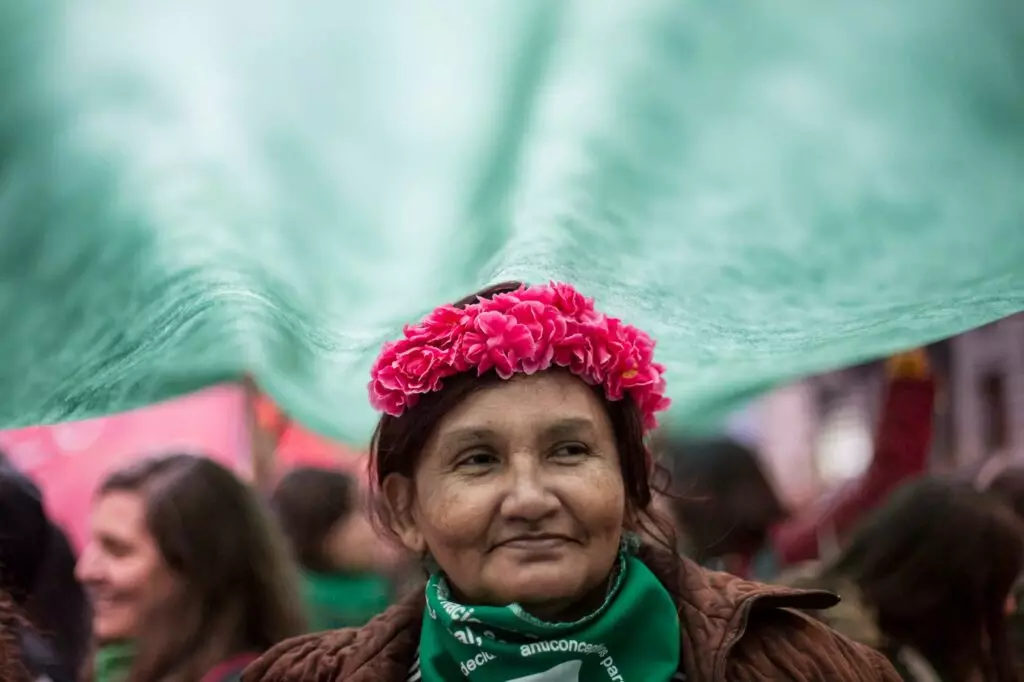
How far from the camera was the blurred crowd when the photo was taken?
2049 millimetres

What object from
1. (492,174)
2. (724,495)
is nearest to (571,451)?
(492,174)

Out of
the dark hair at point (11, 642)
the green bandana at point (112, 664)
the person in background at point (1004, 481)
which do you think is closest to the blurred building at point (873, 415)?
the person in background at point (1004, 481)

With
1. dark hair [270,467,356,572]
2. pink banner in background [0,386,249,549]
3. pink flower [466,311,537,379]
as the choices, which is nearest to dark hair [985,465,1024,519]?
pink flower [466,311,537,379]

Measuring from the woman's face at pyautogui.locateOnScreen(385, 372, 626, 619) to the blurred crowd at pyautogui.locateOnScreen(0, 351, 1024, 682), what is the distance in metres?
0.36

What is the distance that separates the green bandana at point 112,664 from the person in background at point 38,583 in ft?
0.12

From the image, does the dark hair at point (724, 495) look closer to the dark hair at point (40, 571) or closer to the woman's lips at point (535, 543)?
the woman's lips at point (535, 543)

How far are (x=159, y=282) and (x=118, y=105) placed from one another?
0.31m

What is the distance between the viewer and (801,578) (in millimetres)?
2273

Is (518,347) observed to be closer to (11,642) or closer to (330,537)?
(11,642)

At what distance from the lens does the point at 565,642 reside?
1.44 metres

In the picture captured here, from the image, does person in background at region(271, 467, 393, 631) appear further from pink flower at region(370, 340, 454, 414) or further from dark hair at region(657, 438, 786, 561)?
pink flower at region(370, 340, 454, 414)

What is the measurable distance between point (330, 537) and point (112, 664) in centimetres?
64

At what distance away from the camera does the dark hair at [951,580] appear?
6.70ft

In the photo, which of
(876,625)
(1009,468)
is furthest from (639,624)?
(1009,468)
